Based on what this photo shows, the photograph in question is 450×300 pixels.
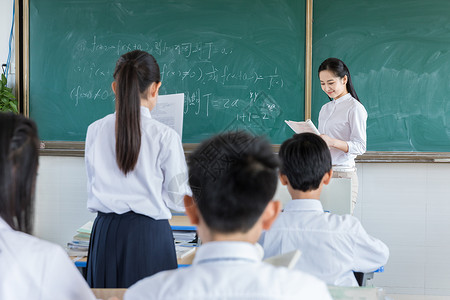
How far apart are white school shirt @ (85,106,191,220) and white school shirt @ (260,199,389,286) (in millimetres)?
447

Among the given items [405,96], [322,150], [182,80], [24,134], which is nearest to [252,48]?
[182,80]

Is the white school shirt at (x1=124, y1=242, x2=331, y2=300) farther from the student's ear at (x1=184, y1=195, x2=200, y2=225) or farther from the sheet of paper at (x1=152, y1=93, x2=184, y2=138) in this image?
the sheet of paper at (x1=152, y1=93, x2=184, y2=138)

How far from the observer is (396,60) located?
3.55m

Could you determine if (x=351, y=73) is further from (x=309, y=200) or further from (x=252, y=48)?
(x=309, y=200)

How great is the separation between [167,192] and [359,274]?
82cm

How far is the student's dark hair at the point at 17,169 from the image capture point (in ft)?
3.16

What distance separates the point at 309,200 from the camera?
1.64m

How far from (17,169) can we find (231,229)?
0.45m

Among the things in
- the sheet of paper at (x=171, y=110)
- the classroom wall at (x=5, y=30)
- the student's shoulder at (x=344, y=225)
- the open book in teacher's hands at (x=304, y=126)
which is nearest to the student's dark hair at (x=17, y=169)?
the student's shoulder at (x=344, y=225)

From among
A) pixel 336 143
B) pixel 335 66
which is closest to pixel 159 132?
pixel 336 143

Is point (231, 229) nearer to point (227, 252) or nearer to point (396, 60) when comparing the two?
point (227, 252)

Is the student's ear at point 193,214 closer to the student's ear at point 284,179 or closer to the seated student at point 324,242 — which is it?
the seated student at point 324,242

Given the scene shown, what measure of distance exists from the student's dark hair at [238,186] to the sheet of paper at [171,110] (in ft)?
5.17

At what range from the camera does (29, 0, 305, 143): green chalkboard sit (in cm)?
362
